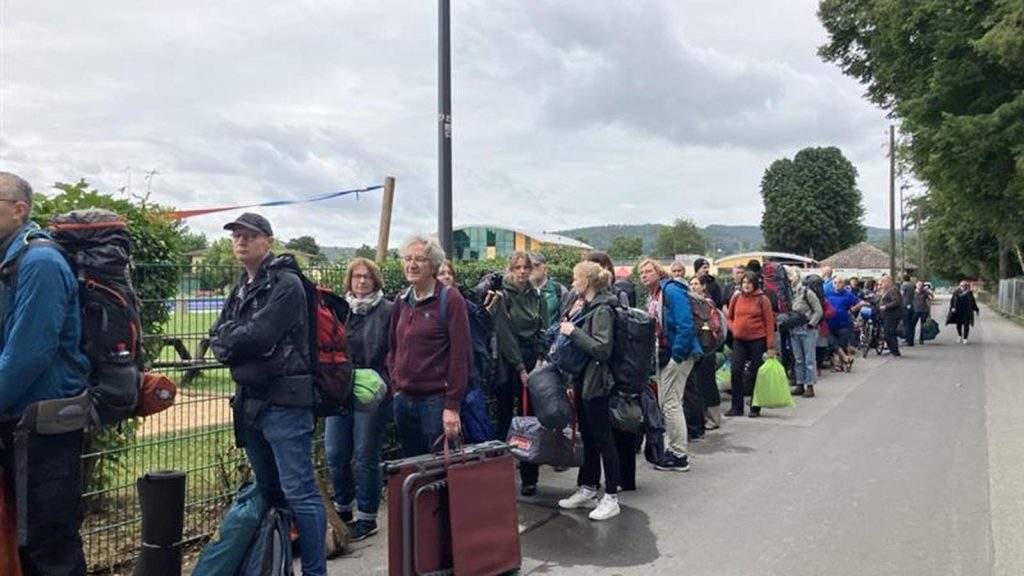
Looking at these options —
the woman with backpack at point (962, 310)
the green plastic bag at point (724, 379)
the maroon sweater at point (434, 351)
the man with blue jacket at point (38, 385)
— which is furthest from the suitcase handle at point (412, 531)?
the woman with backpack at point (962, 310)

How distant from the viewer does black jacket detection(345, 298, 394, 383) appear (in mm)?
5164

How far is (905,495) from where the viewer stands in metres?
6.08

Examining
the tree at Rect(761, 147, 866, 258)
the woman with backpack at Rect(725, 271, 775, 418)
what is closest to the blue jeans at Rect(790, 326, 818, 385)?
the woman with backpack at Rect(725, 271, 775, 418)

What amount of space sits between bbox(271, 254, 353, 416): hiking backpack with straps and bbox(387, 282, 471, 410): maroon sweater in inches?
26.9

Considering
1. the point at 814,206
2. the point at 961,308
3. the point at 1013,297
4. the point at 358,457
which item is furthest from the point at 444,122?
the point at 814,206

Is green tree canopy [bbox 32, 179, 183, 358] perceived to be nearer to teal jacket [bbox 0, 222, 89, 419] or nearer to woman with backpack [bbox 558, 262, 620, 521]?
teal jacket [bbox 0, 222, 89, 419]

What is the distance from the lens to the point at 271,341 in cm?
362

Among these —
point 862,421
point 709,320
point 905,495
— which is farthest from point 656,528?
point 862,421

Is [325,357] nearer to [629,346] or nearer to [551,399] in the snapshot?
[551,399]

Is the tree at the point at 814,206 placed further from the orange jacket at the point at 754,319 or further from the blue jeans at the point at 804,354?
the orange jacket at the point at 754,319

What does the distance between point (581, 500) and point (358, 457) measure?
164cm

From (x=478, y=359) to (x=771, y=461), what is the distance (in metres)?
3.29

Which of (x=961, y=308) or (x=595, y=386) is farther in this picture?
(x=961, y=308)

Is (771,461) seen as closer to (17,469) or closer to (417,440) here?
(417,440)
